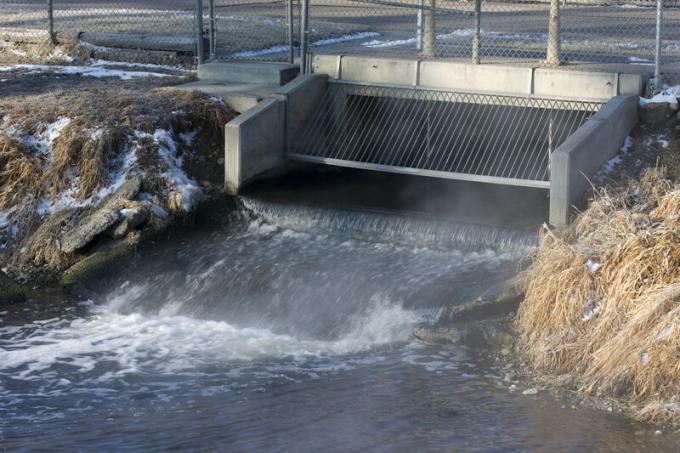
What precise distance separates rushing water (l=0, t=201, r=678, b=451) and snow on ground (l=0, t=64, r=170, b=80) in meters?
4.04

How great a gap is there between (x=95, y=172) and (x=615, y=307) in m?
6.48

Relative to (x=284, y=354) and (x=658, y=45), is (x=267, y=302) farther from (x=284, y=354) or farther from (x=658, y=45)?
(x=658, y=45)

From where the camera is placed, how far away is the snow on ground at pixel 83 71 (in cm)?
1584

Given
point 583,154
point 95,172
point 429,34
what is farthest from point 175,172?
point 583,154

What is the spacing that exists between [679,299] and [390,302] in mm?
2897

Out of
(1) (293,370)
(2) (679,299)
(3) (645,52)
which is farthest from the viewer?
(3) (645,52)

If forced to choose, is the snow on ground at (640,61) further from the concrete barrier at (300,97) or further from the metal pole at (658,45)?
the concrete barrier at (300,97)

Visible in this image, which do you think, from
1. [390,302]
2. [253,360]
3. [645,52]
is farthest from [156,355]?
[645,52]

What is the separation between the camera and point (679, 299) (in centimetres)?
863

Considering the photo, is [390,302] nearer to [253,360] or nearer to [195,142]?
[253,360]

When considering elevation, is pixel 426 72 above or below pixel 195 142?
above

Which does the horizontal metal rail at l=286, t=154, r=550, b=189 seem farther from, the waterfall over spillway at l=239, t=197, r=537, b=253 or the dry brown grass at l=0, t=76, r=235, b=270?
the dry brown grass at l=0, t=76, r=235, b=270

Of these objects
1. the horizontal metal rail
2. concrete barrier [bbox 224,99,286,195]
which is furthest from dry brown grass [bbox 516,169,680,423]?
concrete barrier [bbox 224,99,286,195]

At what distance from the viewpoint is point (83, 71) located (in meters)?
16.2
